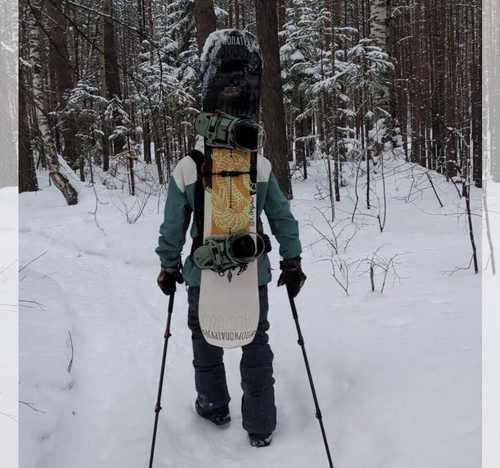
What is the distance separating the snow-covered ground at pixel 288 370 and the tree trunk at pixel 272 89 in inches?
157

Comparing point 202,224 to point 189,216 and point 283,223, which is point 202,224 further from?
point 283,223

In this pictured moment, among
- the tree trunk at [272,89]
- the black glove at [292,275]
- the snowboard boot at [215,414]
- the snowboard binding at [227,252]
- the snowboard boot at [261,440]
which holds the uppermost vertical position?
the tree trunk at [272,89]

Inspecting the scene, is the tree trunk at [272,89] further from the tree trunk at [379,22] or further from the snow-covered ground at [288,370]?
the snow-covered ground at [288,370]

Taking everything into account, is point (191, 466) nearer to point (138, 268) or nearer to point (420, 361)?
point (420, 361)

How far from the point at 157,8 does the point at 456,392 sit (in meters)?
34.2

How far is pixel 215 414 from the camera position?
3088 millimetres

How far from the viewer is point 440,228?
23.4ft

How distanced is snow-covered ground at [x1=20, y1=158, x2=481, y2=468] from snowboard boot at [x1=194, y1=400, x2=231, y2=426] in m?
0.06

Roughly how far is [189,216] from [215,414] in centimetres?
130

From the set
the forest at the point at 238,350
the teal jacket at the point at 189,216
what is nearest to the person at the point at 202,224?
the teal jacket at the point at 189,216

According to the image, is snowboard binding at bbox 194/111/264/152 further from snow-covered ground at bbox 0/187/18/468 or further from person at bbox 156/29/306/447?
snow-covered ground at bbox 0/187/18/468

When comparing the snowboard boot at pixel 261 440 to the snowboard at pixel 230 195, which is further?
the snowboard boot at pixel 261 440

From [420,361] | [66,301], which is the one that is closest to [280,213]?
[420,361]

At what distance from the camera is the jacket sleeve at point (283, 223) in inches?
112
